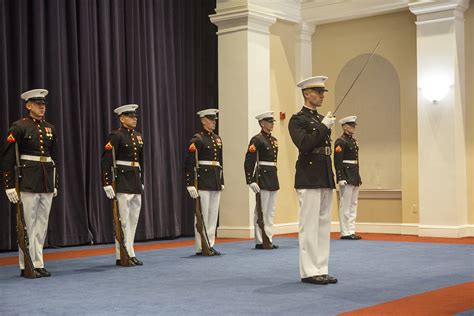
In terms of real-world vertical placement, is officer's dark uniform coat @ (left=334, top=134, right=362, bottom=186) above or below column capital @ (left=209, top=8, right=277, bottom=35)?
below

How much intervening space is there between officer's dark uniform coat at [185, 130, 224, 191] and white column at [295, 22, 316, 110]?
363 centimetres

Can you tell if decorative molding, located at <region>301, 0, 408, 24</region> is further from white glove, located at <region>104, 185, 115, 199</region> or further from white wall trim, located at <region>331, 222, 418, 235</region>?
white glove, located at <region>104, 185, 115, 199</region>

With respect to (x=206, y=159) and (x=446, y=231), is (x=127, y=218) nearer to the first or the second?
(x=206, y=159)

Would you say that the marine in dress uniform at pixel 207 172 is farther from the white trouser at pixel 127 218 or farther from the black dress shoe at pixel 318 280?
the black dress shoe at pixel 318 280

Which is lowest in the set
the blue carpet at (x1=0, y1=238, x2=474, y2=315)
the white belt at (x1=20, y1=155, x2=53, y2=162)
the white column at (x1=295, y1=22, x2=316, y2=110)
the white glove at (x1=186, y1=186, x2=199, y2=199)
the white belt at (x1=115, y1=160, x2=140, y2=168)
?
the blue carpet at (x1=0, y1=238, x2=474, y2=315)

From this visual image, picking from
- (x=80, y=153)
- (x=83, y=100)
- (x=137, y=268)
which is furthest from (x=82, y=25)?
(x=137, y=268)

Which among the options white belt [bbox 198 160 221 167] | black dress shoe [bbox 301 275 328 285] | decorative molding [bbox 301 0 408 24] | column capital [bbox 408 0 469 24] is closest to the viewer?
black dress shoe [bbox 301 275 328 285]

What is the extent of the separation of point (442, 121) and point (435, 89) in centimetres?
46

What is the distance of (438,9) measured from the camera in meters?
10.5

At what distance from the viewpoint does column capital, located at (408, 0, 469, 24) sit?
34.1ft

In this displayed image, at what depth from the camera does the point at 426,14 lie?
10.6 m

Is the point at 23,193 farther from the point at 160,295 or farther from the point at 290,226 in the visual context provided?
the point at 290,226

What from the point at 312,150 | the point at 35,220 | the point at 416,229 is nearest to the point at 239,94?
the point at 416,229

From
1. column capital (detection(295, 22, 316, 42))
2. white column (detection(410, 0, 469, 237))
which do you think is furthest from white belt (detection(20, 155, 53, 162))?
column capital (detection(295, 22, 316, 42))
